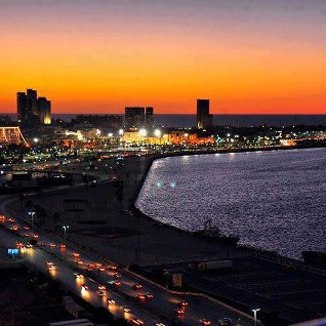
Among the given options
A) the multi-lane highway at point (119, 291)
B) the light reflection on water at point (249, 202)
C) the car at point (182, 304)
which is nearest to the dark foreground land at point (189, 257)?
the multi-lane highway at point (119, 291)

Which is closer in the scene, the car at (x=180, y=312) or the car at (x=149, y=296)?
the car at (x=180, y=312)

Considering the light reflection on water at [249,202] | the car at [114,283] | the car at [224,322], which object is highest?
the car at [224,322]

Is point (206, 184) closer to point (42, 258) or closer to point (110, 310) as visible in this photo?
point (42, 258)

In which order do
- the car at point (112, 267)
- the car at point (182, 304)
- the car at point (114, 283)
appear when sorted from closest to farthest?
the car at point (182, 304)
the car at point (114, 283)
the car at point (112, 267)

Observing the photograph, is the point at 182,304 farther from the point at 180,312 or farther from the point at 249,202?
the point at 249,202

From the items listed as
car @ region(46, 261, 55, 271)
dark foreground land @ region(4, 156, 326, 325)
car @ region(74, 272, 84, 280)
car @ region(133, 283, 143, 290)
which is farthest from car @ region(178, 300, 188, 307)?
car @ region(46, 261, 55, 271)

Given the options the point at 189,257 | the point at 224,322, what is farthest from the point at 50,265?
the point at 224,322

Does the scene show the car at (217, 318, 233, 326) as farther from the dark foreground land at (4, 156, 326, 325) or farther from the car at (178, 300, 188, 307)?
the car at (178, 300, 188, 307)

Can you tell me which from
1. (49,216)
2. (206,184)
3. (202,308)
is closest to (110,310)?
(202,308)

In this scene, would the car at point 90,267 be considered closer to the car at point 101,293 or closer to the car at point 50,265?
the car at point 50,265
